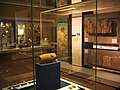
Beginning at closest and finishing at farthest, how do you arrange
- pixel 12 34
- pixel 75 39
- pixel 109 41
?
1. pixel 109 41
2. pixel 75 39
3. pixel 12 34

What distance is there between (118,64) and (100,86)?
107 cm

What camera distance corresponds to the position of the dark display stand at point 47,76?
1903 millimetres

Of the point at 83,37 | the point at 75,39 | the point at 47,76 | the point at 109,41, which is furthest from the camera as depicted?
the point at 75,39

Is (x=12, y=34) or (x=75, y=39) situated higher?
(x=12, y=34)

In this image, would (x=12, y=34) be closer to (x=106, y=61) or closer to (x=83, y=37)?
(x=83, y=37)

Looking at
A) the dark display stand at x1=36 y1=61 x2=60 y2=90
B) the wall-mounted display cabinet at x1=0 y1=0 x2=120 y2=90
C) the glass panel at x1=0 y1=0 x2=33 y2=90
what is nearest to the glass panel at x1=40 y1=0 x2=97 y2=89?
the wall-mounted display cabinet at x1=0 y1=0 x2=120 y2=90

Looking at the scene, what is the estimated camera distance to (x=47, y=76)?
195 cm

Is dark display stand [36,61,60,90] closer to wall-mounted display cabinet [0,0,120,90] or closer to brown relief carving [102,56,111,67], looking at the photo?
wall-mounted display cabinet [0,0,120,90]

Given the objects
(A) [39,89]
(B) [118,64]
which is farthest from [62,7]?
(A) [39,89]

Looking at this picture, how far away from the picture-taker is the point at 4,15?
6195 millimetres

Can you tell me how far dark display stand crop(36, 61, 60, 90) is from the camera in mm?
1903

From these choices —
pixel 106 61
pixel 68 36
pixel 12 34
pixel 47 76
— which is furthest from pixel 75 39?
pixel 47 76

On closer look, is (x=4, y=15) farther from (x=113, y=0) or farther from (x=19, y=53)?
(x=113, y=0)

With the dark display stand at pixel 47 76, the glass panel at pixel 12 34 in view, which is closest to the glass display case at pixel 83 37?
the glass panel at pixel 12 34
